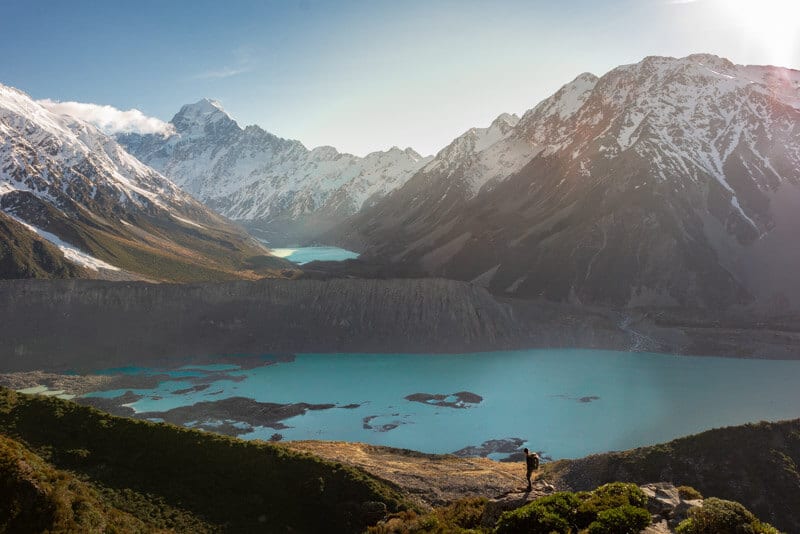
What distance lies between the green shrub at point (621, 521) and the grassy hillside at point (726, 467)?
2024cm

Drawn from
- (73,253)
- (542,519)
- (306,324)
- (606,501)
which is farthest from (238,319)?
(542,519)

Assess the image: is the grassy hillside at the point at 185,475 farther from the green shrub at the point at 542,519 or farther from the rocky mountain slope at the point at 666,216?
the rocky mountain slope at the point at 666,216

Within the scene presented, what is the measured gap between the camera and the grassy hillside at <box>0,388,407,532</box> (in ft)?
88.8

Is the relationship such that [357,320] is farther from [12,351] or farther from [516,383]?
[12,351]

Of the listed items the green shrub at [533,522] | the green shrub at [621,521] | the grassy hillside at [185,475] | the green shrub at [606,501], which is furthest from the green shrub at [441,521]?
the green shrub at [621,521]

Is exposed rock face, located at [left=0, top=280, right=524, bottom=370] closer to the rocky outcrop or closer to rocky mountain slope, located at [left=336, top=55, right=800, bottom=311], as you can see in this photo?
rocky mountain slope, located at [left=336, top=55, right=800, bottom=311]

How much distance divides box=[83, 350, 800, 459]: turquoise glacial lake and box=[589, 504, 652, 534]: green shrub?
4230 cm

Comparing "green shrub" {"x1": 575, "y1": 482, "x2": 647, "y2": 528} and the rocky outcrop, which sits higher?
"green shrub" {"x1": 575, "y1": 482, "x2": 647, "y2": 528}

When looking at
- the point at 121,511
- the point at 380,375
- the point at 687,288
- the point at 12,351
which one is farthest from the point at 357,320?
the point at 121,511

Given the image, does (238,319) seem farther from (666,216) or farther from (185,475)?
(666,216)

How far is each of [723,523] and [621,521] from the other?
129 inches

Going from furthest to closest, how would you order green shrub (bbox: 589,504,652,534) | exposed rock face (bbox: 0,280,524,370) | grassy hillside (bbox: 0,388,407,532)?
1. exposed rock face (bbox: 0,280,524,370)
2. grassy hillside (bbox: 0,388,407,532)
3. green shrub (bbox: 589,504,652,534)

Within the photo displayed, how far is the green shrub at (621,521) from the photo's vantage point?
19000 millimetres

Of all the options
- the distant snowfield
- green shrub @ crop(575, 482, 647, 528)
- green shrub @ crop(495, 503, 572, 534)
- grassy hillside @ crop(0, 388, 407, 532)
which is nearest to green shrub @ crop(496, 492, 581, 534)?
green shrub @ crop(495, 503, 572, 534)
